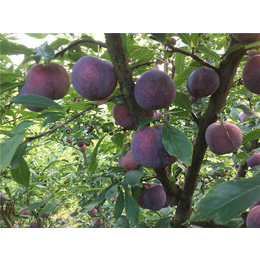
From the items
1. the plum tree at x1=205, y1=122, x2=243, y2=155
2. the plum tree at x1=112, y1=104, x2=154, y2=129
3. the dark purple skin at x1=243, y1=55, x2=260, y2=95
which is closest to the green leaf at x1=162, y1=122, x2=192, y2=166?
the plum tree at x1=112, y1=104, x2=154, y2=129

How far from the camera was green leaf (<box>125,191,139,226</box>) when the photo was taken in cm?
68

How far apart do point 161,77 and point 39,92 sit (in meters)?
0.31

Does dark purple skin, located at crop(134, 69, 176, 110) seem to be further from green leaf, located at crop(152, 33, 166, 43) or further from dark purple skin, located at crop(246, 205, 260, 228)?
dark purple skin, located at crop(246, 205, 260, 228)

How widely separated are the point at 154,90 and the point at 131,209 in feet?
1.30

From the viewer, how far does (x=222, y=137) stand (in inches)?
28.0

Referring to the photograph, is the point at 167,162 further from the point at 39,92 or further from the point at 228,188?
the point at 39,92

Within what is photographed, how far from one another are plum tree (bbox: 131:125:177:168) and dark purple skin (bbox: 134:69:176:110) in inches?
2.9

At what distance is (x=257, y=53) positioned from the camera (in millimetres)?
684

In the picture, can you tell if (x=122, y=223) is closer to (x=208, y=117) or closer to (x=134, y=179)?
(x=134, y=179)

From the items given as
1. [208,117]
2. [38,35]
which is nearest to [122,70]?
[38,35]

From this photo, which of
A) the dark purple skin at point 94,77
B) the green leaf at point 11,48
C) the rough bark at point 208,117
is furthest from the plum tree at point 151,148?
the green leaf at point 11,48

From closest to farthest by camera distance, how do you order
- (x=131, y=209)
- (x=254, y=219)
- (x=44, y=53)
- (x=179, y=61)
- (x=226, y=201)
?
1. (x=226, y=201)
2. (x=44, y=53)
3. (x=254, y=219)
4. (x=131, y=209)
5. (x=179, y=61)

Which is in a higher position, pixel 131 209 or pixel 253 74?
pixel 253 74

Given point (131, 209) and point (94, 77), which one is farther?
point (131, 209)
